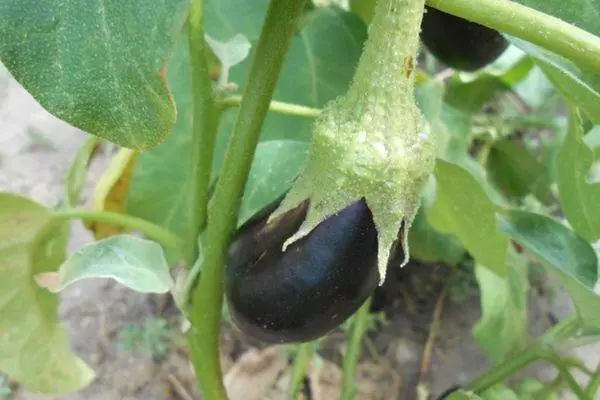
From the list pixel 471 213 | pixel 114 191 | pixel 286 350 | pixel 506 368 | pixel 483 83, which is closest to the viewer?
pixel 471 213

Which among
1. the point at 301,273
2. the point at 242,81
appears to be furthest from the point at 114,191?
the point at 301,273

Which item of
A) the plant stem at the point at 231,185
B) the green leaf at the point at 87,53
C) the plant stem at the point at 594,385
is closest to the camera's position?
the green leaf at the point at 87,53

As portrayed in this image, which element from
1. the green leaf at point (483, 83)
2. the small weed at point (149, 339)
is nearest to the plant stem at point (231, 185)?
the small weed at point (149, 339)

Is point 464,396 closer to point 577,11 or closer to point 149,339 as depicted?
point 577,11

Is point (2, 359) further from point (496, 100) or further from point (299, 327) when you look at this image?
point (496, 100)

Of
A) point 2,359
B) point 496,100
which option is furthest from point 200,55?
point 496,100

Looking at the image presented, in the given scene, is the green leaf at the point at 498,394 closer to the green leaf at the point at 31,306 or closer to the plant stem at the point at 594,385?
the plant stem at the point at 594,385
